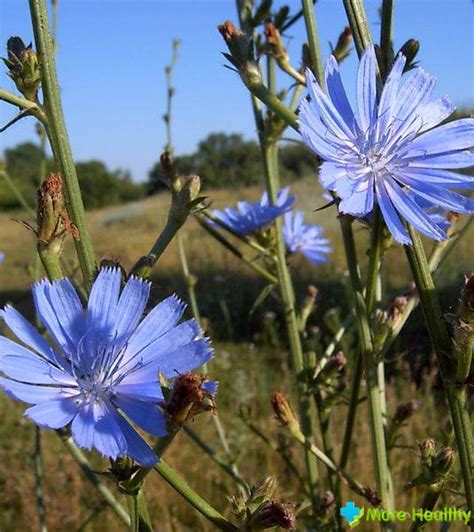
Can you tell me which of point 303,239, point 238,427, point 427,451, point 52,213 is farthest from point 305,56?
point 238,427

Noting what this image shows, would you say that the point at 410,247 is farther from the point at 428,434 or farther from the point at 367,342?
the point at 428,434

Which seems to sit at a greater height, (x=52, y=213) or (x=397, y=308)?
(x=52, y=213)

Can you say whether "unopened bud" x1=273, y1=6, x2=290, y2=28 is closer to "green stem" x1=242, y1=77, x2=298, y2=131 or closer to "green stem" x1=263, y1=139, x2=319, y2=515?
"green stem" x1=263, y1=139, x2=319, y2=515

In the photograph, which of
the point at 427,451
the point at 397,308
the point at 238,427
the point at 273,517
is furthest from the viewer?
the point at 238,427

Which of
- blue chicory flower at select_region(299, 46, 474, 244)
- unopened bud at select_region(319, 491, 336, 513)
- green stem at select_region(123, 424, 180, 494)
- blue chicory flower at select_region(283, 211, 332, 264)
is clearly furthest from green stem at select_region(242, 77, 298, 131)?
blue chicory flower at select_region(283, 211, 332, 264)

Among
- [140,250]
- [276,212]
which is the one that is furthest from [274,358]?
[140,250]

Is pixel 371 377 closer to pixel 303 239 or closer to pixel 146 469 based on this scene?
pixel 146 469
